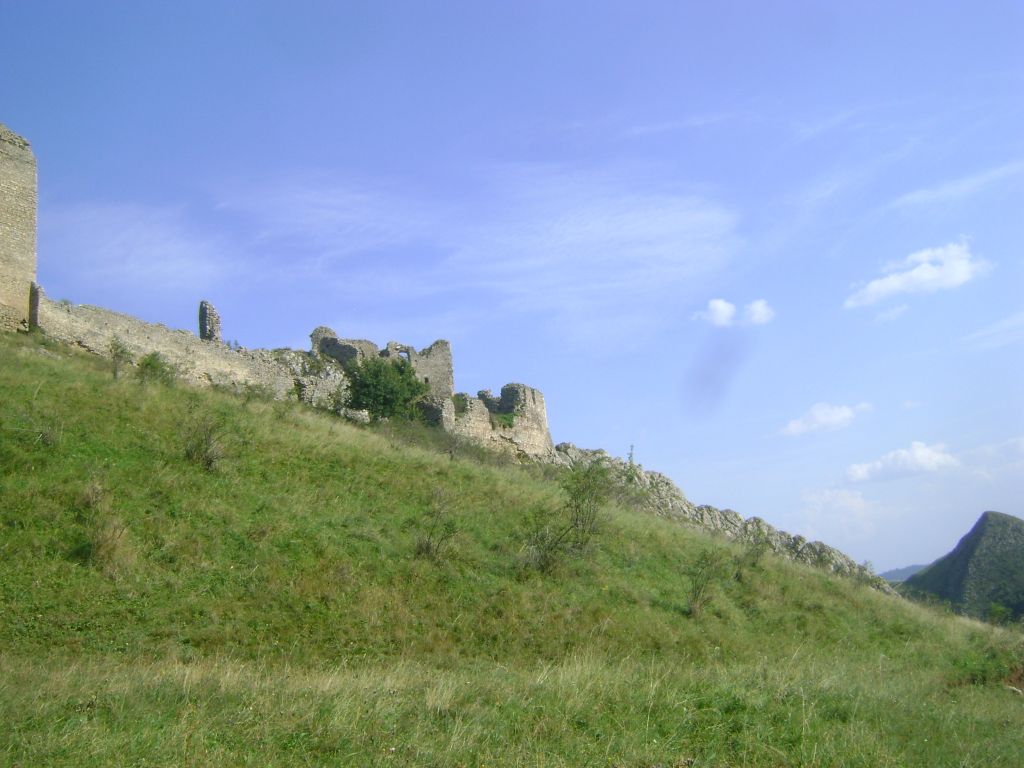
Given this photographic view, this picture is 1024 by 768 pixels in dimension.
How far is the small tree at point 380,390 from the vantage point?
3048 centimetres

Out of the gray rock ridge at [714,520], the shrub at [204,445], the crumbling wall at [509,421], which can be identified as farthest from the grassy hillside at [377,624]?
the crumbling wall at [509,421]

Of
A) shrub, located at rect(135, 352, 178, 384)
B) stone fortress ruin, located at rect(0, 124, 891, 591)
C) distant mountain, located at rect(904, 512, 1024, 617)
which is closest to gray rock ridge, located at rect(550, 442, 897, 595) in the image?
stone fortress ruin, located at rect(0, 124, 891, 591)

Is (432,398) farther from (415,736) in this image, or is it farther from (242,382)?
(415,736)

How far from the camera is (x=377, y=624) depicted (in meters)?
12.1

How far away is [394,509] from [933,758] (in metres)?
10.5

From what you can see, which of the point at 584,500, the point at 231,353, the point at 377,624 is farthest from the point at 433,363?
the point at 377,624

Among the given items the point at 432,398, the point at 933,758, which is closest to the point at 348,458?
the point at 933,758

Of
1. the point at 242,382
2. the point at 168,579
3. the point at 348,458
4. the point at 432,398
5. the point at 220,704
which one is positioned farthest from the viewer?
the point at 432,398

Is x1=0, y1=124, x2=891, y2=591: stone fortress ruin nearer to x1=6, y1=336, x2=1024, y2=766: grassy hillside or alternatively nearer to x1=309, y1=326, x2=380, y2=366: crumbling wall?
x1=309, y1=326, x2=380, y2=366: crumbling wall

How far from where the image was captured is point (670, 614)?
15344 mm

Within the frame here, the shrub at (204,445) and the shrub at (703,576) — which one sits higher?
the shrub at (204,445)

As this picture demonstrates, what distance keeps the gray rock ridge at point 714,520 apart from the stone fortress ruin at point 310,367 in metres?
0.08

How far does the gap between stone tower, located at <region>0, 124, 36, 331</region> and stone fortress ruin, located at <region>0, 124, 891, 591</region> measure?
0.02 metres

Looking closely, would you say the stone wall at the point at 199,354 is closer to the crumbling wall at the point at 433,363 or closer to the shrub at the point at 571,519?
the crumbling wall at the point at 433,363
